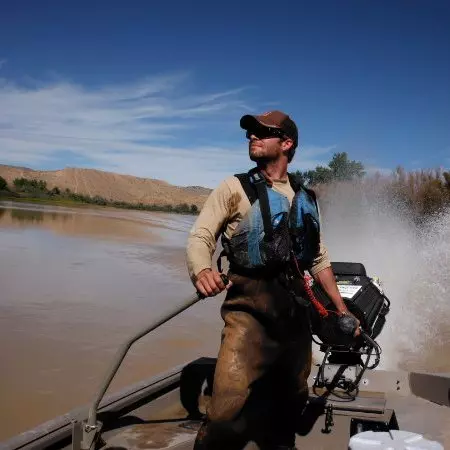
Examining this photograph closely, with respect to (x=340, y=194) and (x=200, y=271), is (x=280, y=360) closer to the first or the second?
(x=200, y=271)

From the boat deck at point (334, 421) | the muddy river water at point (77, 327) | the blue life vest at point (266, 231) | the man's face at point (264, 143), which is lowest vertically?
the muddy river water at point (77, 327)

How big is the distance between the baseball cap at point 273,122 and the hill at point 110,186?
134280 millimetres

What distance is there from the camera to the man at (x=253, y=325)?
2881 mm

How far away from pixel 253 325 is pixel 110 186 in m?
155

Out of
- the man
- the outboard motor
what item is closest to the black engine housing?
the outboard motor

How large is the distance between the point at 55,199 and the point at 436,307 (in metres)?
70.2

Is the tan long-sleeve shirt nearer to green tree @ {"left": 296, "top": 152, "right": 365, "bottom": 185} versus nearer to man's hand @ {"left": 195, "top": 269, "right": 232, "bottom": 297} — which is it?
man's hand @ {"left": 195, "top": 269, "right": 232, "bottom": 297}

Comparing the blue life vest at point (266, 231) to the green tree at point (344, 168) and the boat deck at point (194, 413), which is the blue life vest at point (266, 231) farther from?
the green tree at point (344, 168)

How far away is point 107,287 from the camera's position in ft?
42.5

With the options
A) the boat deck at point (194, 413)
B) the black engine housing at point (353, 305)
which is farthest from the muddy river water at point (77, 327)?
the black engine housing at point (353, 305)

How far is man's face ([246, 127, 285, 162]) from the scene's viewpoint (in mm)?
3111

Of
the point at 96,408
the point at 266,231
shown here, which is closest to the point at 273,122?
the point at 266,231

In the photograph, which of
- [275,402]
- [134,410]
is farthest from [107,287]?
[275,402]

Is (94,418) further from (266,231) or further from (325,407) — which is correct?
(325,407)
